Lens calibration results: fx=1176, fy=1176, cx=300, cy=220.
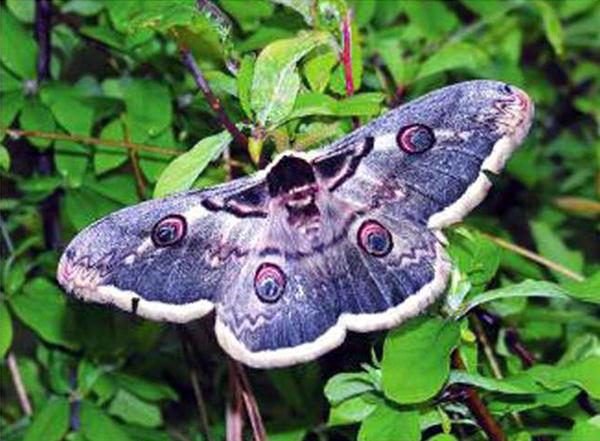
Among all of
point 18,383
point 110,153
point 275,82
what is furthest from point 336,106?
point 18,383

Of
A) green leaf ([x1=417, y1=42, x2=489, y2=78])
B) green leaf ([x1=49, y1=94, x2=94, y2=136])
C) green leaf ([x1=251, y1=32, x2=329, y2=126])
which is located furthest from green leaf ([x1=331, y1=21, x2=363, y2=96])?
green leaf ([x1=49, y1=94, x2=94, y2=136])

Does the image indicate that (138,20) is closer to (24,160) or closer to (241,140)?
(241,140)

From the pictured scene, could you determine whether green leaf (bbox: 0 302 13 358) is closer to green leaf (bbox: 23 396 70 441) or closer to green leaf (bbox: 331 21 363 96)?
green leaf (bbox: 23 396 70 441)

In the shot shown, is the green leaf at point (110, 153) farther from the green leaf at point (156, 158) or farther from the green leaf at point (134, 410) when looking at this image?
the green leaf at point (134, 410)

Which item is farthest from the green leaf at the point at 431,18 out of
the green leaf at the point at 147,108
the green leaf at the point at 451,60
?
the green leaf at the point at 147,108

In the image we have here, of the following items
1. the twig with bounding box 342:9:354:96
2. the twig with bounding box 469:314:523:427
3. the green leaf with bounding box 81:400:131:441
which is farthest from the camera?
the green leaf with bounding box 81:400:131:441

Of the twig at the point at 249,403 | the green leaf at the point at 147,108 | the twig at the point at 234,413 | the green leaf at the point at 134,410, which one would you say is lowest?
the green leaf at the point at 134,410
